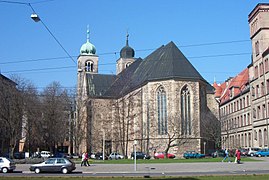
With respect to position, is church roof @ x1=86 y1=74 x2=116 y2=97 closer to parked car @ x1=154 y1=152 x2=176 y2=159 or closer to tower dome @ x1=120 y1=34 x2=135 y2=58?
tower dome @ x1=120 y1=34 x2=135 y2=58

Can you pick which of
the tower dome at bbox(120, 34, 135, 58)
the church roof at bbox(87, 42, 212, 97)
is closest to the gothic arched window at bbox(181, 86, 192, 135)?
the church roof at bbox(87, 42, 212, 97)

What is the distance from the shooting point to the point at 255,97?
62.1 m

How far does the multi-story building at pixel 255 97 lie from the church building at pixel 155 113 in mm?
6706

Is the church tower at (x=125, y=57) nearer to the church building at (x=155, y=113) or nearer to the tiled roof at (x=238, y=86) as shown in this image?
the church building at (x=155, y=113)

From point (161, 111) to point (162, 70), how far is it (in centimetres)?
685

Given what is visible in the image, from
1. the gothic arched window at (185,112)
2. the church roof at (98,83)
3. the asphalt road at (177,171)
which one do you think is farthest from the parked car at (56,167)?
the church roof at (98,83)

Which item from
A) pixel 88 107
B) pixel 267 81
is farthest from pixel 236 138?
pixel 88 107

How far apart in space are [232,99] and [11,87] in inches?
1922

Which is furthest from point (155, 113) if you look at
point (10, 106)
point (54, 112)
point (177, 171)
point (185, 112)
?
point (177, 171)

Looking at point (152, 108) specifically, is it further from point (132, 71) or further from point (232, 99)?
point (232, 99)

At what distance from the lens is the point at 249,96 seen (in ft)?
222

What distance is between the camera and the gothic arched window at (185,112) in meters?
56.5

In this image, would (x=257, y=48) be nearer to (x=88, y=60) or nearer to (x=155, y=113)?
(x=155, y=113)

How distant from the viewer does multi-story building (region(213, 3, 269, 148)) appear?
57.3 m
